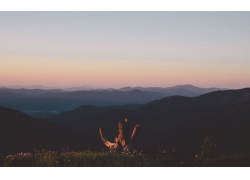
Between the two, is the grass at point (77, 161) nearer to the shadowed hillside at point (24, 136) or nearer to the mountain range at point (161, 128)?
the mountain range at point (161, 128)

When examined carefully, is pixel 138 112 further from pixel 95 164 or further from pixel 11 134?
pixel 95 164

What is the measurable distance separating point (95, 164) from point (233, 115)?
10758 cm

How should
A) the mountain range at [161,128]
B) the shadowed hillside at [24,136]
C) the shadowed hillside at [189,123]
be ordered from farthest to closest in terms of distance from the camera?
1. the shadowed hillside at [189,123]
2. the mountain range at [161,128]
3. the shadowed hillside at [24,136]

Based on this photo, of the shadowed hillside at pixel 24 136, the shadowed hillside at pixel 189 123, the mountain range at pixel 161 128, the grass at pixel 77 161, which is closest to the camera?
the grass at pixel 77 161

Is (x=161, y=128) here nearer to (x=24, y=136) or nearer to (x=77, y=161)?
(x=24, y=136)

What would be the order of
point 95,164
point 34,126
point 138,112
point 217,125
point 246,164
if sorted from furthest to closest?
1. point 138,112
2. point 217,125
3. point 34,126
4. point 246,164
5. point 95,164

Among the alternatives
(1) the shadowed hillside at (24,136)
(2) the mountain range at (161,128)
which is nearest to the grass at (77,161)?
(2) the mountain range at (161,128)

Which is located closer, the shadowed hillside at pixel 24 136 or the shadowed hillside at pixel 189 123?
the shadowed hillside at pixel 24 136

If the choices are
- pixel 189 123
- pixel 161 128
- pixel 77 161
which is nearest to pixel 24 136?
pixel 77 161

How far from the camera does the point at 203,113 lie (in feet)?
398

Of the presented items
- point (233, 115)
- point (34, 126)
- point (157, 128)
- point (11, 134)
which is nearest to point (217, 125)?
point (233, 115)

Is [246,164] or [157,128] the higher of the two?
[246,164]

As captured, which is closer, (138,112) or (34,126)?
(34,126)

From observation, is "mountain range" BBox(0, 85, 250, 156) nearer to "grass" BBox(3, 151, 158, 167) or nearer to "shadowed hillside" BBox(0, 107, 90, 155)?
"shadowed hillside" BBox(0, 107, 90, 155)
